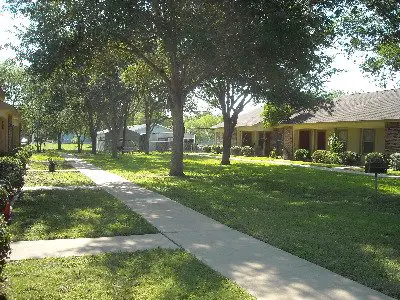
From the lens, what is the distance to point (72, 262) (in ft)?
19.8

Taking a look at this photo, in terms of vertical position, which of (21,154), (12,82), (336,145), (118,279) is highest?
(12,82)

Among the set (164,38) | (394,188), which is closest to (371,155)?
(394,188)

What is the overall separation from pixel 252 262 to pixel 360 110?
2599 centimetres

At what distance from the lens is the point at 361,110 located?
29672mm

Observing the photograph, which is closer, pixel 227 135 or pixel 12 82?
pixel 227 135

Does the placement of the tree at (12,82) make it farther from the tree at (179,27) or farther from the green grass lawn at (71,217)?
the green grass lawn at (71,217)

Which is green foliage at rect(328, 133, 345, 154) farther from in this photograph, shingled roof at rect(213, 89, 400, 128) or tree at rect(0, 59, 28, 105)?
tree at rect(0, 59, 28, 105)

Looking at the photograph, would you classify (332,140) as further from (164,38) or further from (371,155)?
(164,38)

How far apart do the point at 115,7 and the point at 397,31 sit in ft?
31.3

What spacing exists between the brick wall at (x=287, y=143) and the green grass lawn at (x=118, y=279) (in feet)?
104

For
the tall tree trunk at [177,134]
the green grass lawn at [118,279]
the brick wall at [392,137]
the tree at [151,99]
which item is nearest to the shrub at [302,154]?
the brick wall at [392,137]

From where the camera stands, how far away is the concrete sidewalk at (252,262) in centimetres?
504

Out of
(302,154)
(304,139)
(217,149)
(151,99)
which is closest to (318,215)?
(302,154)

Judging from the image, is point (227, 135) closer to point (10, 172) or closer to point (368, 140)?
point (368, 140)
